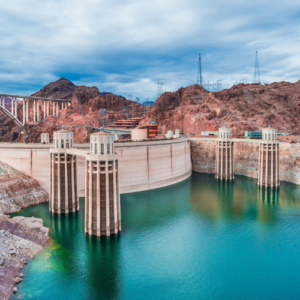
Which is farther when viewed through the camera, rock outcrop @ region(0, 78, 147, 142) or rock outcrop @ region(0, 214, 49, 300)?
rock outcrop @ region(0, 78, 147, 142)

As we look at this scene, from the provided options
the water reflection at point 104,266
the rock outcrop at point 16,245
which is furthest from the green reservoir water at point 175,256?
the rock outcrop at point 16,245

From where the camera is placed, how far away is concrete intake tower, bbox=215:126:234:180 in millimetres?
77562

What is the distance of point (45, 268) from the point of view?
2970 cm

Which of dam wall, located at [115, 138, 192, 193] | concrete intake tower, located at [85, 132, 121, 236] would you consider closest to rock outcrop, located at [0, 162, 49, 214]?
dam wall, located at [115, 138, 192, 193]

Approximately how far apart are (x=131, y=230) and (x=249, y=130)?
221 ft

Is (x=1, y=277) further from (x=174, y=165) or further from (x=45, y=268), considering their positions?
(x=174, y=165)

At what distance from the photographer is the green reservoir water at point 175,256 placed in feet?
88.9

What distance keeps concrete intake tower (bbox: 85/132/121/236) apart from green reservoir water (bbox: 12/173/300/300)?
1.85 meters

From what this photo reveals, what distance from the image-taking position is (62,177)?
44500 millimetres

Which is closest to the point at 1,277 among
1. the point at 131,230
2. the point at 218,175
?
the point at 131,230

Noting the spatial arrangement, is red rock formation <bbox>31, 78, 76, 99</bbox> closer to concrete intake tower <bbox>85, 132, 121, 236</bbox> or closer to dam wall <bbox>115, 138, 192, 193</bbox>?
dam wall <bbox>115, 138, 192, 193</bbox>

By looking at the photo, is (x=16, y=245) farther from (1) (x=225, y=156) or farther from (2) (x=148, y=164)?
(1) (x=225, y=156)

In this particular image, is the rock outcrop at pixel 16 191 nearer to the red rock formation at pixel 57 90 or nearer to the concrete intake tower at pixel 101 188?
the concrete intake tower at pixel 101 188

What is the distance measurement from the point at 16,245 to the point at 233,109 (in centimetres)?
9137
